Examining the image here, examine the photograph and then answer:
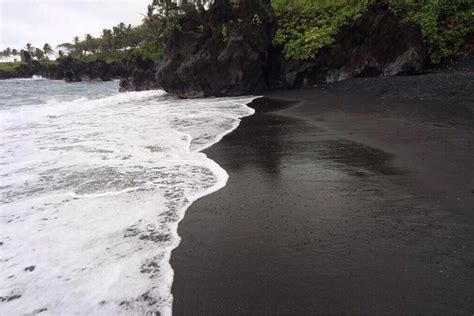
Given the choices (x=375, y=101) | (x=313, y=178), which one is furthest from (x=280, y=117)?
(x=313, y=178)

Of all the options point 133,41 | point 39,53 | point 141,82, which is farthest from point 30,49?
point 141,82

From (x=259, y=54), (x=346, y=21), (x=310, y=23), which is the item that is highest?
(x=310, y=23)

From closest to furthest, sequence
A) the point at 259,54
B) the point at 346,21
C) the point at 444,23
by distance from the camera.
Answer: the point at 444,23 < the point at 346,21 < the point at 259,54

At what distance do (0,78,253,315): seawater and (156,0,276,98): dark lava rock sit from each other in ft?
38.2

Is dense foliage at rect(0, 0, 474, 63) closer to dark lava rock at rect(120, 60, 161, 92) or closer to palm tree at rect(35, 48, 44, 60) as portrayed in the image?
dark lava rock at rect(120, 60, 161, 92)

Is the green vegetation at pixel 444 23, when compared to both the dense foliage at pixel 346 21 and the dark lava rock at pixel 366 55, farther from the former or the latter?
the dark lava rock at pixel 366 55

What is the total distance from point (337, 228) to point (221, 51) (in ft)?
66.6

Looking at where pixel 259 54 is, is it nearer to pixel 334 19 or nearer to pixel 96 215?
pixel 334 19

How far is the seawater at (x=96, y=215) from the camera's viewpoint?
379 cm

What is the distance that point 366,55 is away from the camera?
20.9 meters

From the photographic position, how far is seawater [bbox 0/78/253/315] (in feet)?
12.4

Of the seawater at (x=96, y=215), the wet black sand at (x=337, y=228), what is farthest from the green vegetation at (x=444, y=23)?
the seawater at (x=96, y=215)

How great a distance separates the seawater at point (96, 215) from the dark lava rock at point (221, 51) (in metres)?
11.6

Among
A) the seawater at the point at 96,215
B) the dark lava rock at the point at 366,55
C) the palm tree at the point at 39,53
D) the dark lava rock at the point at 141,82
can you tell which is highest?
the palm tree at the point at 39,53
